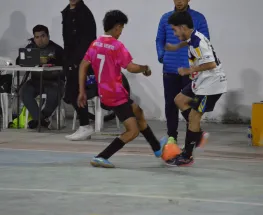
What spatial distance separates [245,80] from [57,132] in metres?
2.92

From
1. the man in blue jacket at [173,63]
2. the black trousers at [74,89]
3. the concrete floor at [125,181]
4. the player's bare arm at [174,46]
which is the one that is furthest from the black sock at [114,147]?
the black trousers at [74,89]

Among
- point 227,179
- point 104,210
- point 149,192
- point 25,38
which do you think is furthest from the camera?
point 25,38

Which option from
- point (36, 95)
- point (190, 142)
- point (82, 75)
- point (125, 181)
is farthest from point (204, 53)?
point (36, 95)

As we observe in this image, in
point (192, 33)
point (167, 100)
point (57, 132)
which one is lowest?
point (57, 132)

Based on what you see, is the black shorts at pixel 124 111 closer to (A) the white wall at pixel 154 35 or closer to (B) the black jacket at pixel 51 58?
(B) the black jacket at pixel 51 58

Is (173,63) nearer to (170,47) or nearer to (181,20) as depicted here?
(170,47)

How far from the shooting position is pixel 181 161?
760 centimetres

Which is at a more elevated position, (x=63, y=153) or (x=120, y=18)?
(x=120, y=18)

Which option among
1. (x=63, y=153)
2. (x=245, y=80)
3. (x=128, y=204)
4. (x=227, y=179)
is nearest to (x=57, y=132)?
(x=63, y=153)

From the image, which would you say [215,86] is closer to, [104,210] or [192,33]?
[192,33]

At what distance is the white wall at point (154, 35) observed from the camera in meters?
11.7

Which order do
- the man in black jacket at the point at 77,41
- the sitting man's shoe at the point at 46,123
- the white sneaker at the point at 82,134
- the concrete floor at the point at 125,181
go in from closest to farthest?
the concrete floor at the point at 125,181 < the white sneaker at the point at 82,134 < the man in black jacket at the point at 77,41 < the sitting man's shoe at the point at 46,123

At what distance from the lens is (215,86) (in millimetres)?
7523

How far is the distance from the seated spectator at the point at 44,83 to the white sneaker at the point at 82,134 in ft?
3.83
